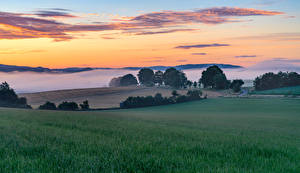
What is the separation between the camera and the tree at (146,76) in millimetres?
126312

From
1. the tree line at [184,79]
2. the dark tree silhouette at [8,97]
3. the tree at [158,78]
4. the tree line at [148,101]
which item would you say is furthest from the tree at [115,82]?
the dark tree silhouette at [8,97]

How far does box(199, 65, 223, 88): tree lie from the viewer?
114 meters

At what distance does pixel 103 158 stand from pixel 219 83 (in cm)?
10559

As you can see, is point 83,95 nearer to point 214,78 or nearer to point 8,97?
point 8,97

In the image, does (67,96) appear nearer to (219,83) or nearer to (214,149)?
(219,83)

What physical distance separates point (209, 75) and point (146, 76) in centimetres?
2853

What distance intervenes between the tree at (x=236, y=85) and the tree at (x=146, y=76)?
35.0 meters

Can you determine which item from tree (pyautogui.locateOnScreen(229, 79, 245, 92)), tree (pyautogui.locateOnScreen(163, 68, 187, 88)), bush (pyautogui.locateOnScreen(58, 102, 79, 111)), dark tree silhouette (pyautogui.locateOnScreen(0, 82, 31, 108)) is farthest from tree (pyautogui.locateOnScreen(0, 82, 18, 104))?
tree (pyautogui.locateOnScreen(229, 79, 245, 92))

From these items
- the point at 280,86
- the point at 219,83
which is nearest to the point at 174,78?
the point at 219,83

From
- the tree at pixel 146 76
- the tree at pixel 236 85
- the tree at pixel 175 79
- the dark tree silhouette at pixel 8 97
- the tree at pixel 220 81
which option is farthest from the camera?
the tree at pixel 146 76

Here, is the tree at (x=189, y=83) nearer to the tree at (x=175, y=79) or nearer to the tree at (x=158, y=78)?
the tree at (x=175, y=79)

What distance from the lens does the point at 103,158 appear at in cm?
552

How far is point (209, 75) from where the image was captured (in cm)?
11444

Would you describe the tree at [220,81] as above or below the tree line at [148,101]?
above
